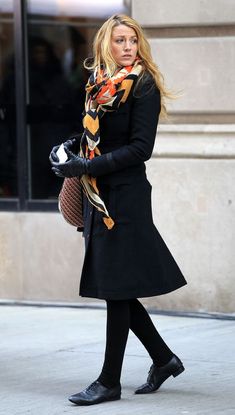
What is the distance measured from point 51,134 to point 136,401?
→ 12.7 ft

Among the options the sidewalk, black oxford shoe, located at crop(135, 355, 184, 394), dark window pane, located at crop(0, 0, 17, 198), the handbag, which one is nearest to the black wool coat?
the handbag

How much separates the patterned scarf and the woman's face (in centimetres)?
4

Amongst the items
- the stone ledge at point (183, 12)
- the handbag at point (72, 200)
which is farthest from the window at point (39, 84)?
the handbag at point (72, 200)

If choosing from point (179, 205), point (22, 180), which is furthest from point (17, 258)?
point (179, 205)

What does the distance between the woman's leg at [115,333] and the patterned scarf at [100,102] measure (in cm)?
39

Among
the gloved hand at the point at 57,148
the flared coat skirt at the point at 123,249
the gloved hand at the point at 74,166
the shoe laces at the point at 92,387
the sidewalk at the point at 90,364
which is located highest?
the gloved hand at the point at 57,148

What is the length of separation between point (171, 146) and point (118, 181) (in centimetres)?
269

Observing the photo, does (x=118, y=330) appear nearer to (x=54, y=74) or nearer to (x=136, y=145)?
(x=136, y=145)

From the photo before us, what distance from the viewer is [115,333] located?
547 centimetres

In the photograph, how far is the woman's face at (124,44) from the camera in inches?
213

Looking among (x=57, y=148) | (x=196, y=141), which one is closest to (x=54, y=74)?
(x=196, y=141)

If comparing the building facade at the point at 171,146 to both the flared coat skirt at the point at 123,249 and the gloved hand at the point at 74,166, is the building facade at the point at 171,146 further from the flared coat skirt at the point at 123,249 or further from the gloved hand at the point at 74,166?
the gloved hand at the point at 74,166

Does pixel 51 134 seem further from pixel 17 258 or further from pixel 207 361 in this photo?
pixel 207 361

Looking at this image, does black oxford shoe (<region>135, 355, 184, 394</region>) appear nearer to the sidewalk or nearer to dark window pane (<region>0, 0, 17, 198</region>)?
the sidewalk
